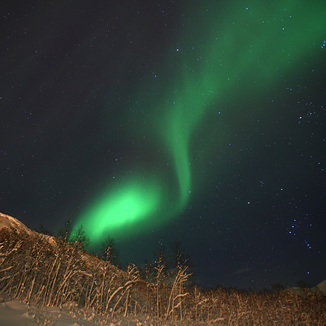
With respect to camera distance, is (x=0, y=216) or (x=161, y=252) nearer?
(x=161, y=252)

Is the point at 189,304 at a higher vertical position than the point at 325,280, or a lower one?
lower

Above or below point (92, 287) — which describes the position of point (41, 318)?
below

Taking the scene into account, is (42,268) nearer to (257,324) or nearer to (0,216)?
(257,324)

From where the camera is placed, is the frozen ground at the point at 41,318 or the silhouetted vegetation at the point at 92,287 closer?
the frozen ground at the point at 41,318

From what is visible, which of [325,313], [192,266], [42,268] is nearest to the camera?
[42,268]

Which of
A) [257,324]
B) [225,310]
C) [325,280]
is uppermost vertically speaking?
[325,280]

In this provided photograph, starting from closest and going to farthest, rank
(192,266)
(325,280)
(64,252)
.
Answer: (64,252) → (192,266) → (325,280)

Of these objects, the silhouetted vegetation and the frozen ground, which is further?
the silhouetted vegetation

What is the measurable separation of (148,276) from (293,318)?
2970 centimetres

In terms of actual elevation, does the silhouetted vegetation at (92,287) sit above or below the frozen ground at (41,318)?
above

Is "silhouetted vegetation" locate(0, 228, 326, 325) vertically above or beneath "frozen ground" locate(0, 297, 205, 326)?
above

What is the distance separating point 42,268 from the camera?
126ft

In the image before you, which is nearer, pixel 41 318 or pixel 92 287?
pixel 41 318

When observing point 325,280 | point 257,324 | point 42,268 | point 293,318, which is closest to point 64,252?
point 42,268
